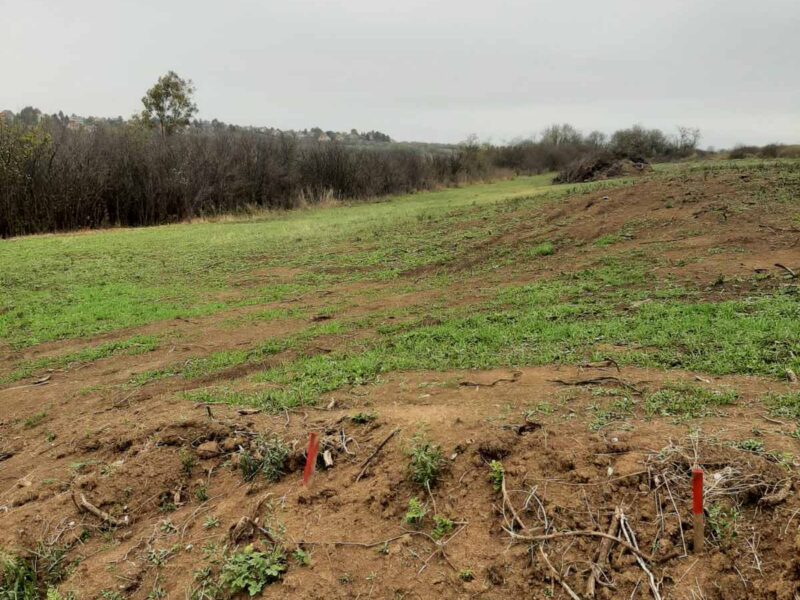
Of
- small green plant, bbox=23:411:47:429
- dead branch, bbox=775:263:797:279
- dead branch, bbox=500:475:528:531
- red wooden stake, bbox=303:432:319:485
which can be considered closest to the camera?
dead branch, bbox=500:475:528:531

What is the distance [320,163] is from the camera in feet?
111

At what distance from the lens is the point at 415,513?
295cm

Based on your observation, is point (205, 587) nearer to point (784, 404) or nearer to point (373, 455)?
point (373, 455)

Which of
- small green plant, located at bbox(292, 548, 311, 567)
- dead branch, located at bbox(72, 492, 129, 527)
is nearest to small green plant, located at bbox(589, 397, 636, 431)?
small green plant, located at bbox(292, 548, 311, 567)

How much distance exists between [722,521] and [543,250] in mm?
7782

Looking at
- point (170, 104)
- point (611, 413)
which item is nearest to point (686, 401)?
point (611, 413)

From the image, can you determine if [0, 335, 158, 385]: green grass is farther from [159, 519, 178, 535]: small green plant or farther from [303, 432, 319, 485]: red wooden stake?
[303, 432, 319, 485]: red wooden stake

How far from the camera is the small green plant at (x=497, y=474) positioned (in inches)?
119

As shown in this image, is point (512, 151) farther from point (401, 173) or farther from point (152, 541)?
point (152, 541)

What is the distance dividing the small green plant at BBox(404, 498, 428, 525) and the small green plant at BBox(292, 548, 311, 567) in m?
0.52

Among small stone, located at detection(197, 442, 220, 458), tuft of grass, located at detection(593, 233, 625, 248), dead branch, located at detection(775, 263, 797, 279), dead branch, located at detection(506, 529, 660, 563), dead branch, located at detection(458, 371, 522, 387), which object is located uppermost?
tuft of grass, located at detection(593, 233, 625, 248)

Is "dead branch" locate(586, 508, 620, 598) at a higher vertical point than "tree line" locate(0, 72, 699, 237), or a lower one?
lower

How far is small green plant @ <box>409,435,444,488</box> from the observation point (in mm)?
3117

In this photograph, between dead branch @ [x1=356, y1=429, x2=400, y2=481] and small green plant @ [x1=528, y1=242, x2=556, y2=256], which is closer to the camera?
dead branch @ [x1=356, y1=429, x2=400, y2=481]
